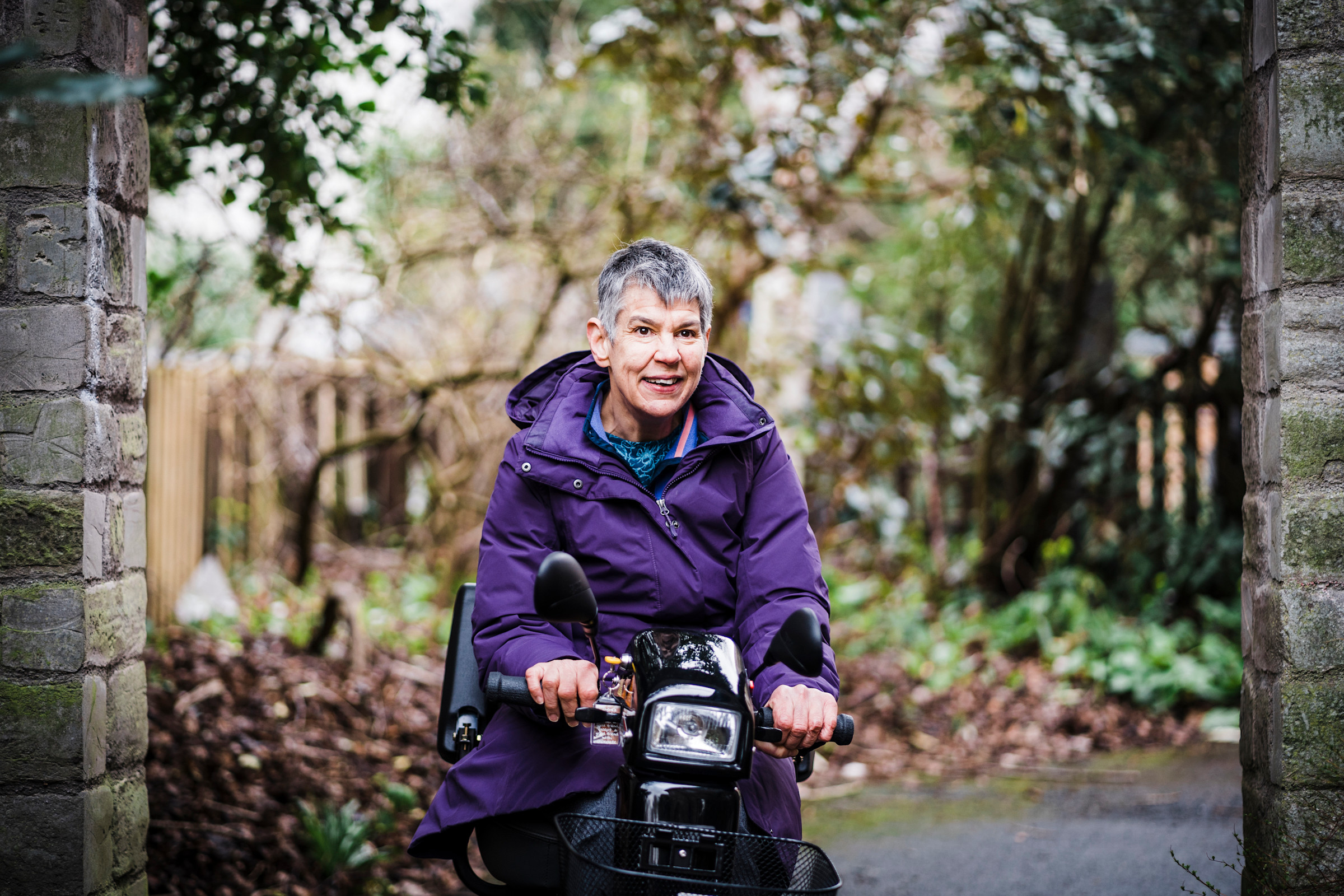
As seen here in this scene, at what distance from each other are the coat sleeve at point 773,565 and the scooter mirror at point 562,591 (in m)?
0.51

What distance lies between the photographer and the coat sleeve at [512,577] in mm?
2285

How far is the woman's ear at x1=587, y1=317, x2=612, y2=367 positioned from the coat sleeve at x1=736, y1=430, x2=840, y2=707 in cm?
42

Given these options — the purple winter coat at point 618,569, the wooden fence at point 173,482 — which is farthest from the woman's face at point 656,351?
the wooden fence at point 173,482

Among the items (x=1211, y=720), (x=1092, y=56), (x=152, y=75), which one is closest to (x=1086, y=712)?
(x=1211, y=720)

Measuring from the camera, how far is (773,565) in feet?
8.07

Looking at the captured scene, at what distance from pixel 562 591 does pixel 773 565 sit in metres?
0.70

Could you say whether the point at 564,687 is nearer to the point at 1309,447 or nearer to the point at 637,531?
the point at 637,531

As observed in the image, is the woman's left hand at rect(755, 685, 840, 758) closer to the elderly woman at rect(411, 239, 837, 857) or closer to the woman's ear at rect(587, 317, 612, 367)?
the elderly woman at rect(411, 239, 837, 857)

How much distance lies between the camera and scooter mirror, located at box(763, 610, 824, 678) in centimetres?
185

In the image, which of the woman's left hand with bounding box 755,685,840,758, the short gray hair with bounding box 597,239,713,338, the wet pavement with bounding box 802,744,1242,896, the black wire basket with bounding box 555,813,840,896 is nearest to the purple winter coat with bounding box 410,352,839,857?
the woman's left hand with bounding box 755,685,840,758

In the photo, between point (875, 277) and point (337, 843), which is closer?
point (337, 843)

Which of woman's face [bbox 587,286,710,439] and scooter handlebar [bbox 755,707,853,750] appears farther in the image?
woman's face [bbox 587,286,710,439]

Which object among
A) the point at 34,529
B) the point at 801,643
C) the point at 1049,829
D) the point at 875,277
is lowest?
the point at 1049,829

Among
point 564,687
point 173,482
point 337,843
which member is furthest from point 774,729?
point 173,482
